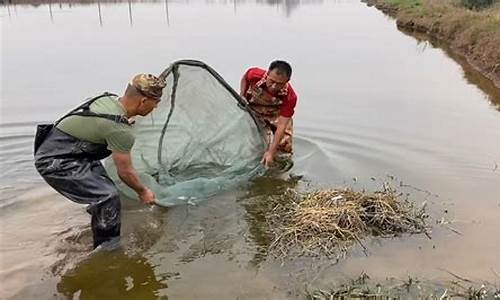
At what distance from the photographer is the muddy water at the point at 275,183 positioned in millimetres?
4504

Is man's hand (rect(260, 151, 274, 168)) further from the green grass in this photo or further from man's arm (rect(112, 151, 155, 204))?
the green grass

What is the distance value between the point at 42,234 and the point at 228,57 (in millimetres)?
11215

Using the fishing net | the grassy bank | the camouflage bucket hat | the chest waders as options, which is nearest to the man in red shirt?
the fishing net

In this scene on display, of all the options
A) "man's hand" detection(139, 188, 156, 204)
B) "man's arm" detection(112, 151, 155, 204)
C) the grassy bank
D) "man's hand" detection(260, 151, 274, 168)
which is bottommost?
the grassy bank

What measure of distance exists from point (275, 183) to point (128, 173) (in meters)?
2.56

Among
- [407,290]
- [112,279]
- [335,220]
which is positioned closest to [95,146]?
[112,279]

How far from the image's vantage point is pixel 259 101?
6.94 m

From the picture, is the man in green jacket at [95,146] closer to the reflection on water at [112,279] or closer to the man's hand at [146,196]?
the man's hand at [146,196]

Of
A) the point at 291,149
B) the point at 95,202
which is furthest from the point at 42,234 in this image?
the point at 291,149

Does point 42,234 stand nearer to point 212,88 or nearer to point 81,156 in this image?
point 81,156

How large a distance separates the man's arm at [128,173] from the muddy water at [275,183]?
22.5 inches

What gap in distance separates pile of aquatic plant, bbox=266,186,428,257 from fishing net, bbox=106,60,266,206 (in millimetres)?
738

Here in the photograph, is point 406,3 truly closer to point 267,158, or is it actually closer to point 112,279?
point 267,158

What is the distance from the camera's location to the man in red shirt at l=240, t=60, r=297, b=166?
629cm
